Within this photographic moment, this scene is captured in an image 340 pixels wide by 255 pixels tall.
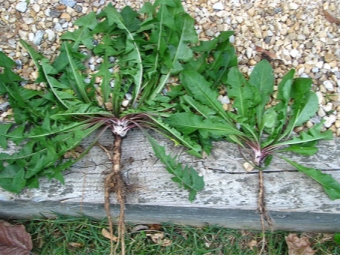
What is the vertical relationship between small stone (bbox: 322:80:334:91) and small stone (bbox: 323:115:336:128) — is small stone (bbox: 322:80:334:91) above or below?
above

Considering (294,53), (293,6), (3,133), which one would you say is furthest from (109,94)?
(293,6)

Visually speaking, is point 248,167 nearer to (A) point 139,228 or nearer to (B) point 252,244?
(B) point 252,244

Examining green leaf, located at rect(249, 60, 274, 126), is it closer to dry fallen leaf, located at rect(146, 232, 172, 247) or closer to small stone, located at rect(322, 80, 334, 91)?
small stone, located at rect(322, 80, 334, 91)

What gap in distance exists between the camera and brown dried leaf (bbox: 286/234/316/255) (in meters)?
2.60

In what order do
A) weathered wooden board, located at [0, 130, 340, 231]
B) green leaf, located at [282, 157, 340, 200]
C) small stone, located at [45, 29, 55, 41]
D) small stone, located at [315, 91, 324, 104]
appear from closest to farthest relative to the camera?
1. green leaf, located at [282, 157, 340, 200]
2. weathered wooden board, located at [0, 130, 340, 231]
3. small stone, located at [315, 91, 324, 104]
4. small stone, located at [45, 29, 55, 41]

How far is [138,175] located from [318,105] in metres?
1.04

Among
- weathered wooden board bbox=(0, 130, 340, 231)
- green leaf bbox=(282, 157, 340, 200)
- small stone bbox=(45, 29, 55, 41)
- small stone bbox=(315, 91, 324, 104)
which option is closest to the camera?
green leaf bbox=(282, 157, 340, 200)

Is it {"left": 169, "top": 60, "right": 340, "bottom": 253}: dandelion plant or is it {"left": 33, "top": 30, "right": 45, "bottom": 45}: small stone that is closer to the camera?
{"left": 169, "top": 60, "right": 340, "bottom": 253}: dandelion plant

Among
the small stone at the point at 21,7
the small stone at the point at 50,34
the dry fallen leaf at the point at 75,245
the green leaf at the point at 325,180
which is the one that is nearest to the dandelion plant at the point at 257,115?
the green leaf at the point at 325,180

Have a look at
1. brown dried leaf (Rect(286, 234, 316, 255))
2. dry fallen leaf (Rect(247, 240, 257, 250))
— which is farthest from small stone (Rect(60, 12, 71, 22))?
brown dried leaf (Rect(286, 234, 316, 255))

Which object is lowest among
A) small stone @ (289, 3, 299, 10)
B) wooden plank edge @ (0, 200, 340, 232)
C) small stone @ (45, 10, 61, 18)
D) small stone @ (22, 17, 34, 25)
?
wooden plank edge @ (0, 200, 340, 232)

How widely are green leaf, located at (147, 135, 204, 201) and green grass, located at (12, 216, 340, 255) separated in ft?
1.44

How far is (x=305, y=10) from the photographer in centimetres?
267

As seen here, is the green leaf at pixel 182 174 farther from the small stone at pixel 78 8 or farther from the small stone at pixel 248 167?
the small stone at pixel 78 8
